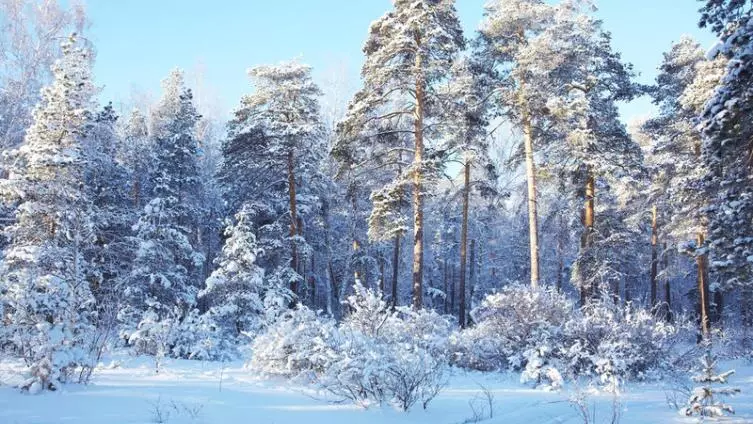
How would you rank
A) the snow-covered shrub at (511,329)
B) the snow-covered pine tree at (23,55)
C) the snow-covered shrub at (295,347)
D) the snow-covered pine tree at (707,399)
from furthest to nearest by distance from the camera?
the snow-covered pine tree at (23,55) → the snow-covered shrub at (511,329) → the snow-covered shrub at (295,347) → the snow-covered pine tree at (707,399)

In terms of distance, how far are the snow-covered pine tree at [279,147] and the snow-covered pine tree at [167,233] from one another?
310 centimetres

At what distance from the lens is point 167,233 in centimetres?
1980

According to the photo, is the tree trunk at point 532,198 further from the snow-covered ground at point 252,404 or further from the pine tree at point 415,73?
the snow-covered ground at point 252,404

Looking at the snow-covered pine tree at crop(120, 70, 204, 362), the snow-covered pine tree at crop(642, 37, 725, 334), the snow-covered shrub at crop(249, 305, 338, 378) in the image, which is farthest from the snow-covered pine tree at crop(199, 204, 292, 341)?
the snow-covered pine tree at crop(642, 37, 725, 334)


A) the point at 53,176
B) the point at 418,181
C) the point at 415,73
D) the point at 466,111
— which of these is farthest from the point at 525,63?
the point at 53,176

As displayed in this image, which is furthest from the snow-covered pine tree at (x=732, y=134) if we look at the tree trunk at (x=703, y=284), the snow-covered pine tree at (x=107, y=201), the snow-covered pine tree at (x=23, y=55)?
the snow-covered pine tree at (x=23, y=55)

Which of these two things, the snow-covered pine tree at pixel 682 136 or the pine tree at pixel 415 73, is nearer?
the pine tree at pixel 415 73

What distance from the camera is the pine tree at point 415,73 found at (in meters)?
15.5

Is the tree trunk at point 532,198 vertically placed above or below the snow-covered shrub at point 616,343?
above

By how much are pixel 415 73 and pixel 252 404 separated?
454 inches

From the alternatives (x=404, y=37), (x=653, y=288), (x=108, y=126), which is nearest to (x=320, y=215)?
(x=108, y=126)

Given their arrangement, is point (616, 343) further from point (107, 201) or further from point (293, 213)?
point (107, 201)

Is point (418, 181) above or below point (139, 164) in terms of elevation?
below

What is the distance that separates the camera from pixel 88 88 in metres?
18.9
